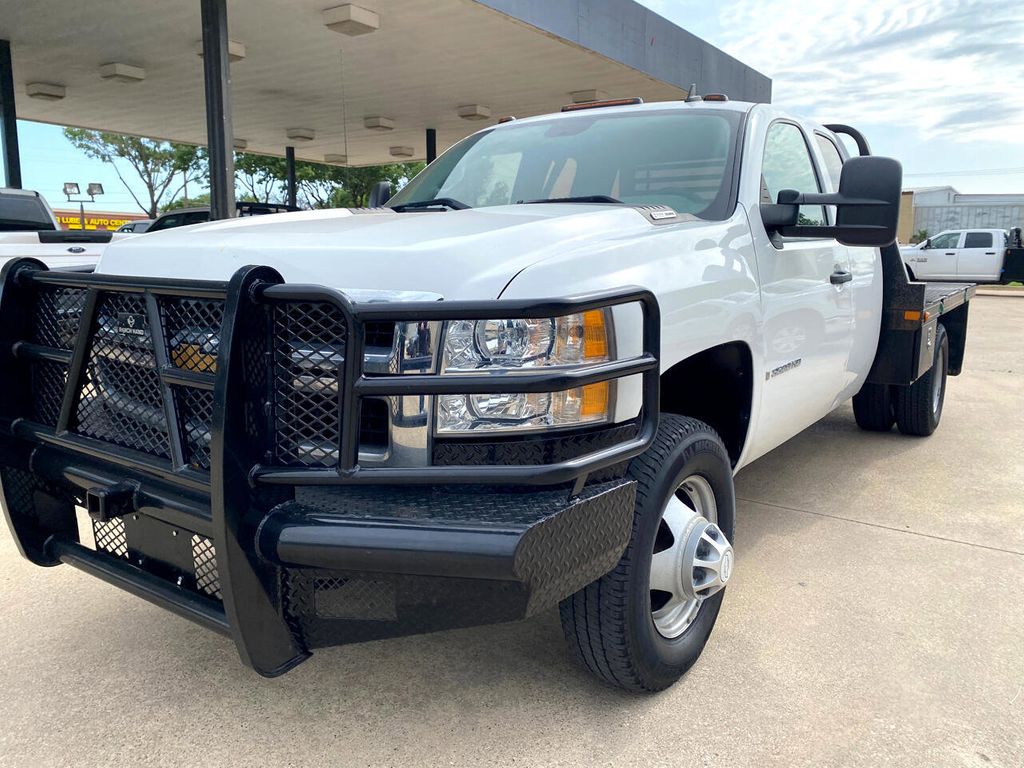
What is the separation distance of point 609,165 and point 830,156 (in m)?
1.64

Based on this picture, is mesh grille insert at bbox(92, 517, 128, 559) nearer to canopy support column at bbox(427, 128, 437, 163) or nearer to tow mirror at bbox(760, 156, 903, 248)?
tow mirror at bbox(760, 156, 903, 248)

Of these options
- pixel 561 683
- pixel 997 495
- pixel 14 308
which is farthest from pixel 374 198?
pixel 997 495

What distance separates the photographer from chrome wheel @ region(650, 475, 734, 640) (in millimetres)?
2605

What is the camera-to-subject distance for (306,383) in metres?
2.02

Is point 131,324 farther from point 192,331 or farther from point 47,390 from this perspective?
point 47,390

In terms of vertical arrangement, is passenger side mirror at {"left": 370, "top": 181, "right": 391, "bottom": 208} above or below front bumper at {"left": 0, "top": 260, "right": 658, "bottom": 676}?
above

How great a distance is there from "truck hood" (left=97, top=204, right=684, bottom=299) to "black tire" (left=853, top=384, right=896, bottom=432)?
3797 mm

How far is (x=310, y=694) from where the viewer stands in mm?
2674

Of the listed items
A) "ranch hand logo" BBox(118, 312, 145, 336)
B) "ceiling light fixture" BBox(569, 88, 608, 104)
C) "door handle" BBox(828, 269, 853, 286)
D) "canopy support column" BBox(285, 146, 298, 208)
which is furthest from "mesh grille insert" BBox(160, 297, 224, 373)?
"canopy support column" BBox(285, 146, 298, 208)

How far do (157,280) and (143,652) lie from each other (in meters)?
1.49

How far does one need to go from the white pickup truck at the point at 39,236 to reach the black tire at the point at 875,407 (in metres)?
5.73

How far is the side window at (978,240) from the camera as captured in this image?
23688 mm

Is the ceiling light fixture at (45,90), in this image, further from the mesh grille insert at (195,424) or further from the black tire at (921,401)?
the mesh grille insert at (195,424)

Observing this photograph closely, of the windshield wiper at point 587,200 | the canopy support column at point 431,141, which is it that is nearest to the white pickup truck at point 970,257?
the canopy support column at point 431,141
